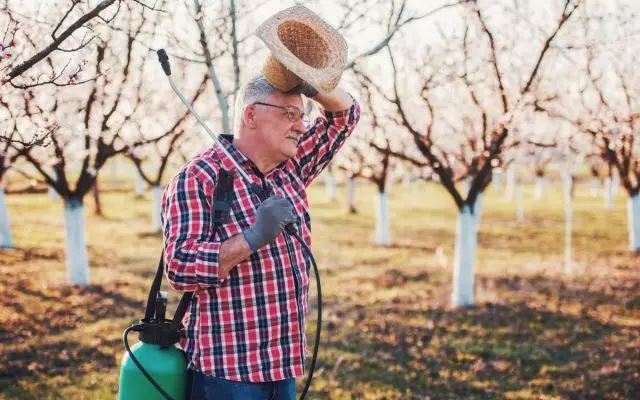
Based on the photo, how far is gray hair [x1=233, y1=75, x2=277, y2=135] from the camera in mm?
2721

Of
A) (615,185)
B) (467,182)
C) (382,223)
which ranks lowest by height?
(382,223)

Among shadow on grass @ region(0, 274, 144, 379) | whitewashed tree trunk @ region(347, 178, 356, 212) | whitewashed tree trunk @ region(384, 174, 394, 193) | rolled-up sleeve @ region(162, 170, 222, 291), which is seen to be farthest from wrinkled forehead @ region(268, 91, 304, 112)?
whitewashed tree trunk @ region(347, 178, 356, 212)

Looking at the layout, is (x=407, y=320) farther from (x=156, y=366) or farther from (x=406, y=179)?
(x=406, y=179)

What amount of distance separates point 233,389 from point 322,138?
133cm

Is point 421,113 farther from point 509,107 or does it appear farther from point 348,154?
point 509,107

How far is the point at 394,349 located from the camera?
8094 millimetres

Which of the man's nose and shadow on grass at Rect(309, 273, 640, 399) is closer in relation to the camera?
the man's nose

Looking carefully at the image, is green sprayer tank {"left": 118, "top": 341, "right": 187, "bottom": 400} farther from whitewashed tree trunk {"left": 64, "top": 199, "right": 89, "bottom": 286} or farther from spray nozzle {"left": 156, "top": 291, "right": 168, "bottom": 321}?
whitewashed tree trunk {"left": 64, "top": 199, "right": 89, "bottom": 286}

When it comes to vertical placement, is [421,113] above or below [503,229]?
above

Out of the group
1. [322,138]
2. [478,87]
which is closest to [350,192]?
[478,87]

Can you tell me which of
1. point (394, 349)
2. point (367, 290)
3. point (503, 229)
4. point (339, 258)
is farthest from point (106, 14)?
point (503, 229)

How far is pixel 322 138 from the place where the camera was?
10.6 feet

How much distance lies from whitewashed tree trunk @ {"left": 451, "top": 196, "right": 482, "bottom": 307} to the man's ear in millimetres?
8110

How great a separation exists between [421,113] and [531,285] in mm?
6981
